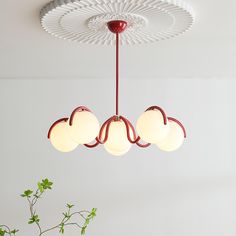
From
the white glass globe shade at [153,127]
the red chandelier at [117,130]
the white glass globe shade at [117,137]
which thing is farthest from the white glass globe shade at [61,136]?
the white glass globe shade at [153,127]

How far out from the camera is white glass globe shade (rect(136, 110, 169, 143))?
5.65ft

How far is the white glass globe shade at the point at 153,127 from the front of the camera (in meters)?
1.72

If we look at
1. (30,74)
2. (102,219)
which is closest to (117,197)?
(102,219)

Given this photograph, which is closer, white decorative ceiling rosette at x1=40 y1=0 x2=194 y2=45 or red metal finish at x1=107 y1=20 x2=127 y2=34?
white decorative ceiling rosette at x1=40 y1=0 x2=194 y2=45

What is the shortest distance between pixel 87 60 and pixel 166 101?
0.93 m

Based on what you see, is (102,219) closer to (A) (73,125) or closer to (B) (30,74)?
(B) (30,74)

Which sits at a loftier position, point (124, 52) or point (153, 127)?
point (124, 52)

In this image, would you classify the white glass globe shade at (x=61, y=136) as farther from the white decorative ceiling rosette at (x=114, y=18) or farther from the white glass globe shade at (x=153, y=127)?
the white decorative ceiling rosette at (x=114, y=18)

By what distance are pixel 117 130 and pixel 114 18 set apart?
48 centimetres

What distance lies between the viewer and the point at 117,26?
1.96 m

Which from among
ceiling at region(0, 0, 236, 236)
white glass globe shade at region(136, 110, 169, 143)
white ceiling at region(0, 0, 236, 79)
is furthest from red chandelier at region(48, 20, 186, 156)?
ceiling at region(0, 0, 236, 236)

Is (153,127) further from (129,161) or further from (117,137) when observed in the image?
(129,161)

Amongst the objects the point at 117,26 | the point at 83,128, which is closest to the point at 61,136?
the point at 83,128

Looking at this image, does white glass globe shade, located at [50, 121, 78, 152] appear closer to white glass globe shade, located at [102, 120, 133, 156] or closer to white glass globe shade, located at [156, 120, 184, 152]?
white glass globe shade, located at [102, 120, 133, 156]
